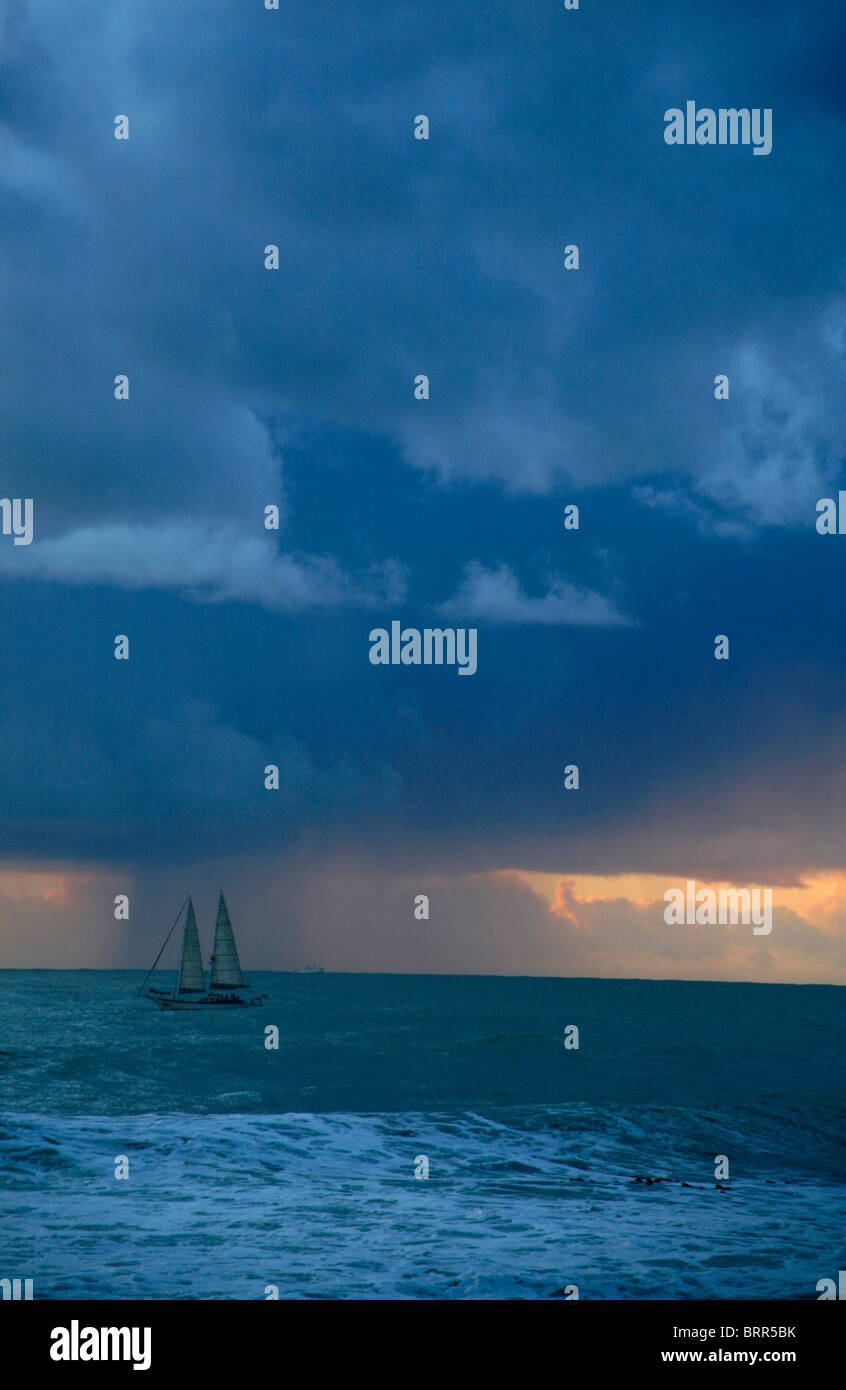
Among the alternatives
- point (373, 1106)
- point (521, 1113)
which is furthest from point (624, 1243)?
point (373, 1106)

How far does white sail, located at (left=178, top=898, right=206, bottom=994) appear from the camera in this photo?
110769 mm

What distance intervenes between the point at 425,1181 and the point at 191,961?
98.0 metres

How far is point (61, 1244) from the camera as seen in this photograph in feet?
56.9

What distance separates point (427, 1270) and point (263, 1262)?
8.83 ft

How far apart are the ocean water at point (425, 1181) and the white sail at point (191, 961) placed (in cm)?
4846

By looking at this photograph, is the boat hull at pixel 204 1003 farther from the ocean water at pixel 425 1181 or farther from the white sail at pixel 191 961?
the ocean water at pixel 425 1181

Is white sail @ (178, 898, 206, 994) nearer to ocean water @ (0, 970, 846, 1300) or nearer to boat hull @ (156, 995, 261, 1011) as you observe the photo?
boat hull @ (156, 995, 261, 1011)

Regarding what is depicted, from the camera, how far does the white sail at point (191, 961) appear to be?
363 ft

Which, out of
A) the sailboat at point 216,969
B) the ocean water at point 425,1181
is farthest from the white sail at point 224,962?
→ the ocean water at point 425,1181

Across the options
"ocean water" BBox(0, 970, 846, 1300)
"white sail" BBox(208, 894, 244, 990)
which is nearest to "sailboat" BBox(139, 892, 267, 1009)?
"white sail" BBox(208, 894, 244, 990)

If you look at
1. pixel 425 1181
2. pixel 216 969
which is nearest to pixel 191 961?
pixel 216 969

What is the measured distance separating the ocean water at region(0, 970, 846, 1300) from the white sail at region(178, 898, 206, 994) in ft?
159
